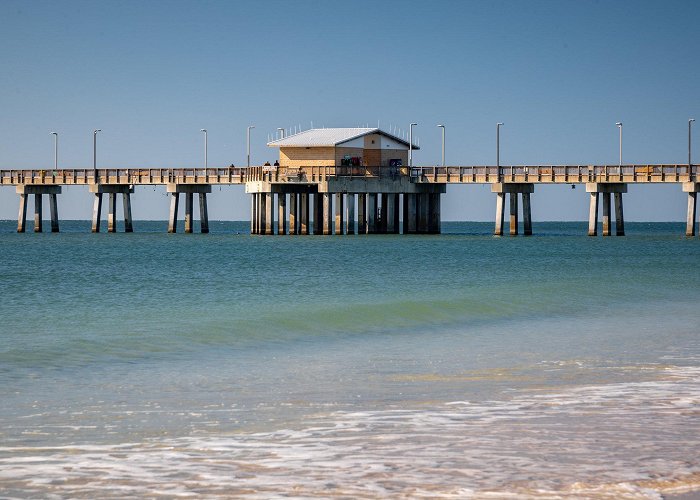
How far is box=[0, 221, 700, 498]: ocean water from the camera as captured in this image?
799cm

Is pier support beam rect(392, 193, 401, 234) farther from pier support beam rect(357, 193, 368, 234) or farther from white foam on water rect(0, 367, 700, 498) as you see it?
white foam on water rect(0, 367, 700, 498)

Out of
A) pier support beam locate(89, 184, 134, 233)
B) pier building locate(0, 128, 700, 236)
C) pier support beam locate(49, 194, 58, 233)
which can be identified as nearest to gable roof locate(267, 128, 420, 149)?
pier building locate(0, 128, 700, 236)

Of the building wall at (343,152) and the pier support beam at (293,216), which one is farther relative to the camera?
the pier support beam at (293,216)

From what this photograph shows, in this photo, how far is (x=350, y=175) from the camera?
227 feet

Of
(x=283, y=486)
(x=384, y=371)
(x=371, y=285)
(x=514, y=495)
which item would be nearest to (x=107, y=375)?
(x=384, y=371)

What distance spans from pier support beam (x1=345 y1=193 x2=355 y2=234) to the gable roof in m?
3.57

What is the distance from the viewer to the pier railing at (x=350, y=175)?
6306cm

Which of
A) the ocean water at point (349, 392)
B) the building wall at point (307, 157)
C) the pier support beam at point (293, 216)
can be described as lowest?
the ocean water at point (349, 392)

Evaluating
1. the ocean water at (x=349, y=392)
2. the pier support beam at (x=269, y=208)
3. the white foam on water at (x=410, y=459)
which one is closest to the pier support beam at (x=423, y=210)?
the pier support beam at (x=269, y=208)

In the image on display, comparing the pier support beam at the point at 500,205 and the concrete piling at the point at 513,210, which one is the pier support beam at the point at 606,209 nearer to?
the concrete piling at the point at 513,210

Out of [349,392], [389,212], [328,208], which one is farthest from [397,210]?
[349,392]

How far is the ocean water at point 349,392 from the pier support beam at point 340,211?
38380 millimetres

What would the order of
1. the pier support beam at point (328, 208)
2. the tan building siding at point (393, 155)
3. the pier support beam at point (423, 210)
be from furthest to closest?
the pier support beam at point (423, 210)
the tan building siding at point (393, 155)
the pier support beam at point (328, 208)

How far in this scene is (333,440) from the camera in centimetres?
931
